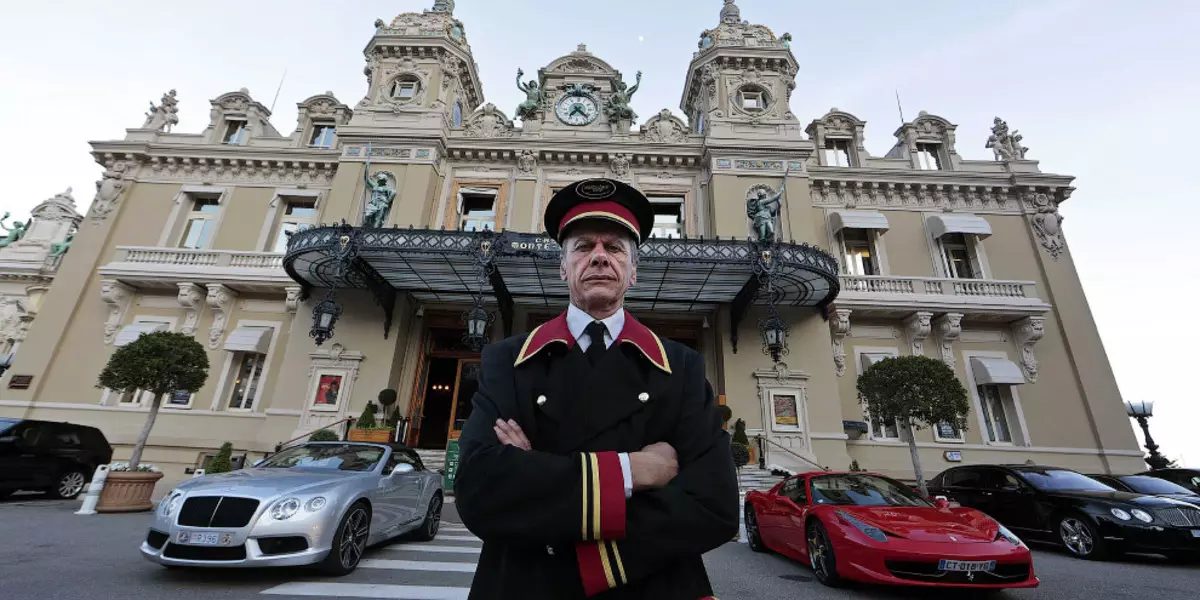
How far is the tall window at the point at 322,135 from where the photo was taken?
18734 mm

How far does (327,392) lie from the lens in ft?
A: 45.1

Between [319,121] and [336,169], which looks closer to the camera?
[336,169]

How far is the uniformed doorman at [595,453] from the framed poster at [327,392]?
1403 centimetres

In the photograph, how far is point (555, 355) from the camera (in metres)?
1.72

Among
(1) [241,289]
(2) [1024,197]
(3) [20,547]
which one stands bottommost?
(3) [20,547]

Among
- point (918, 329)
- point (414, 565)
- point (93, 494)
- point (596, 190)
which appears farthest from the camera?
point (918, 329)

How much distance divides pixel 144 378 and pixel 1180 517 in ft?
56.7

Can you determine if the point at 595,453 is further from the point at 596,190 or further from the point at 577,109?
the point at 577,109

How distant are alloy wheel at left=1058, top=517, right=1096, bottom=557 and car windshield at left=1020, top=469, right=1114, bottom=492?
0.57m

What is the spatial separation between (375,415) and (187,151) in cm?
1301

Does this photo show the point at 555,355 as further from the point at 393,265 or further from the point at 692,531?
the point at 393,265

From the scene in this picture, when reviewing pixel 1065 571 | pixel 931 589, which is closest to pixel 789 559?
pixel 931 589

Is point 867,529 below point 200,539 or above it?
above

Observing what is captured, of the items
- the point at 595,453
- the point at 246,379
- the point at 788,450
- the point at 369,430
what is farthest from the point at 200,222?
the point at 595,453
